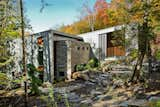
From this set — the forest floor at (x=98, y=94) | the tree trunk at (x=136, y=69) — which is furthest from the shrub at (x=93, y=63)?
the tree trunk at (x=136, y=69)

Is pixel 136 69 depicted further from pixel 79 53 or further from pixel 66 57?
pixel 79 53

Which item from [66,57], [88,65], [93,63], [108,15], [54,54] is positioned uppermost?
[108,15]

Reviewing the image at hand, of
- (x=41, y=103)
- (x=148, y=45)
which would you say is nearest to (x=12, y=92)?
(x=41, y=103)

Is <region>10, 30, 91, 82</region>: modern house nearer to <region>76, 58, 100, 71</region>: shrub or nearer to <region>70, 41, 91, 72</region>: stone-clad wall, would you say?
<region>70, 41, 91, 72</region>: stone-clad wall

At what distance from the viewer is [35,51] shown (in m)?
19.3

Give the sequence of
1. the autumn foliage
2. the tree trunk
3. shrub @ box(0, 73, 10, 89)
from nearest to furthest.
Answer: shrub @ box(0, 73, 10, 89) → the autumn foliage → the tree trunk

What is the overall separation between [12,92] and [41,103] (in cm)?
435

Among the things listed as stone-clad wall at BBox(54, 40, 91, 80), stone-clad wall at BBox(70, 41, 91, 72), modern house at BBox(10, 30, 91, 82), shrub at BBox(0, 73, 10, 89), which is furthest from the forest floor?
stone-clad wall at BBox(70, 41, 91, 72)

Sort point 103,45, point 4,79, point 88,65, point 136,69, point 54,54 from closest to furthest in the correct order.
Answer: point 4,79
point 136,69
point 88,65
point 54,54
point 103,45

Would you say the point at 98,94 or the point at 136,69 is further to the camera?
the point at 136,69

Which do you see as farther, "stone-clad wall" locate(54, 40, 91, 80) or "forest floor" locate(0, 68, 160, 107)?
"stone-clad wall" locate(54, 40, 91, 80)

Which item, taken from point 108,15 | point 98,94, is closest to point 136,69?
point 98,94

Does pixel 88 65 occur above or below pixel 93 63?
below

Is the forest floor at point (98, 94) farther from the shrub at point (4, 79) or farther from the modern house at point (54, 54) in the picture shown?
the modern house at point (54, 54)
